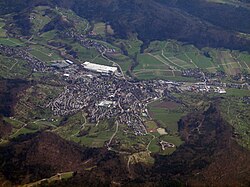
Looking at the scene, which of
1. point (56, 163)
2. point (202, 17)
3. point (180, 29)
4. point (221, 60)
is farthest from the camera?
point (202, 17)

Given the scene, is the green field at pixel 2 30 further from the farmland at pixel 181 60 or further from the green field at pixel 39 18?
the farmland at pixel 181 60

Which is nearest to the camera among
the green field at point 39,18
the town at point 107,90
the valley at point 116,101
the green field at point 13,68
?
the valley at point 116,101

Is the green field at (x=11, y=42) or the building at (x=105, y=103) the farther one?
the green field at (x=11, y=42)

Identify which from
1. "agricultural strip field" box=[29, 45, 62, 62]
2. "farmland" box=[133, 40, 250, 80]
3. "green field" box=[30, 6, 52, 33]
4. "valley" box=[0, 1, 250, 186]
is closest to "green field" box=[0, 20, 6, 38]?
"valley" box=[0, 1, 250, 186]

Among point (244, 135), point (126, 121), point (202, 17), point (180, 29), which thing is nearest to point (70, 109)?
point (126, 121)

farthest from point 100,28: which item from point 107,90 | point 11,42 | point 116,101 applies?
point 116,101

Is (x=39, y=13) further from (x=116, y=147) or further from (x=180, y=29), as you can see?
(x=116, y=147)

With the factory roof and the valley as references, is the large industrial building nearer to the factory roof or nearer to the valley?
the factory roof

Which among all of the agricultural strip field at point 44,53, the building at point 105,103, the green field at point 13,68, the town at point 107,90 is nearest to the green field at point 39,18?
the agricultural strip field at point 44,53
